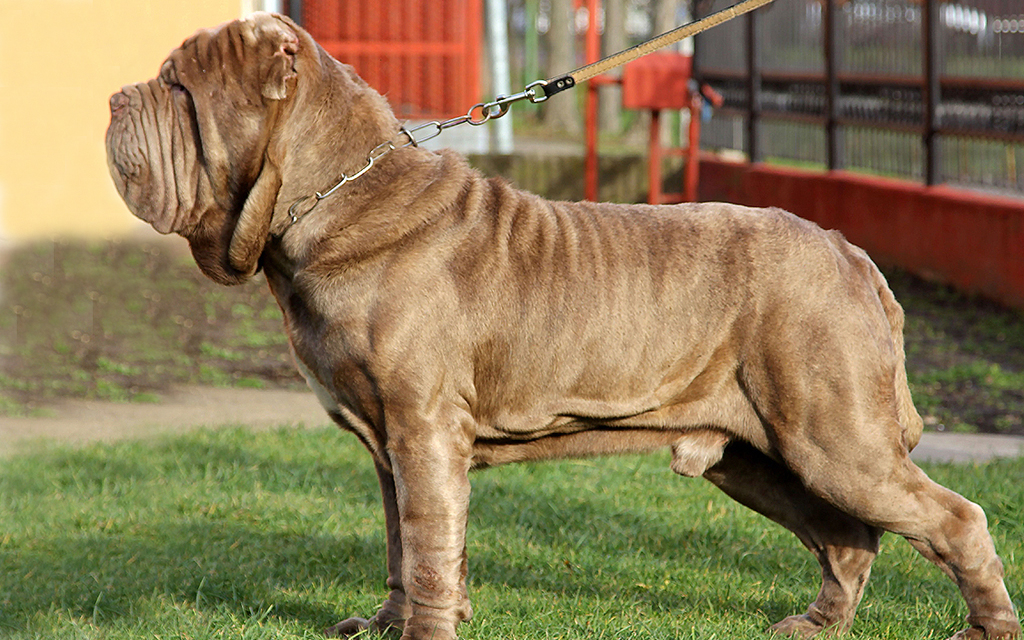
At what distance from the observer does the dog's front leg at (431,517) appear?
341 cm

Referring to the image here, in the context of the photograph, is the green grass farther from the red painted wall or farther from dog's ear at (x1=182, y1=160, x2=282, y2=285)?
the red painted wall

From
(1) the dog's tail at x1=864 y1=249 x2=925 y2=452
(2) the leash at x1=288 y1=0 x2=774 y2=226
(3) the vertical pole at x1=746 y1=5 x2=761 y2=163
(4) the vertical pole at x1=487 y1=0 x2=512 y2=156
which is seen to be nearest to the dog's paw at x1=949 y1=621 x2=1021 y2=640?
(1) the dog's tail at x1=864 y1=249 x2=925 y2=452

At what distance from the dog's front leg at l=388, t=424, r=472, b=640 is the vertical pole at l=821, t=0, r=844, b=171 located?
881 cm

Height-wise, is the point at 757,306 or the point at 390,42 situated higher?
the point at 390,42

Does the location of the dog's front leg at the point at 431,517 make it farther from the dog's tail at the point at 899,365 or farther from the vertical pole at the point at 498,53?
the vertical pole at the point at 498,53

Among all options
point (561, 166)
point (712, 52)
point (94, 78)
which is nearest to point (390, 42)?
point (561, 166)

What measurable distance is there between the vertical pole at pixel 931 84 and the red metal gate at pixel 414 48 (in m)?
5.77

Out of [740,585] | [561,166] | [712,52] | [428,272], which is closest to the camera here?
[428,272]

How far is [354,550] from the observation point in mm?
4957

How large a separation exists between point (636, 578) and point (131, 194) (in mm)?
2525

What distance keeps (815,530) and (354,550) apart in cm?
201

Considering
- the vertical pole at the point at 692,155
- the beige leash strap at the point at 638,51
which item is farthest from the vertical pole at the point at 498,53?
the beige leash strap at the point at 638,51

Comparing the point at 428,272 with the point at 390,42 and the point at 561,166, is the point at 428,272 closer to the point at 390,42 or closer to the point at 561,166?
the point at 561,166

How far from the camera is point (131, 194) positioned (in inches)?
139
